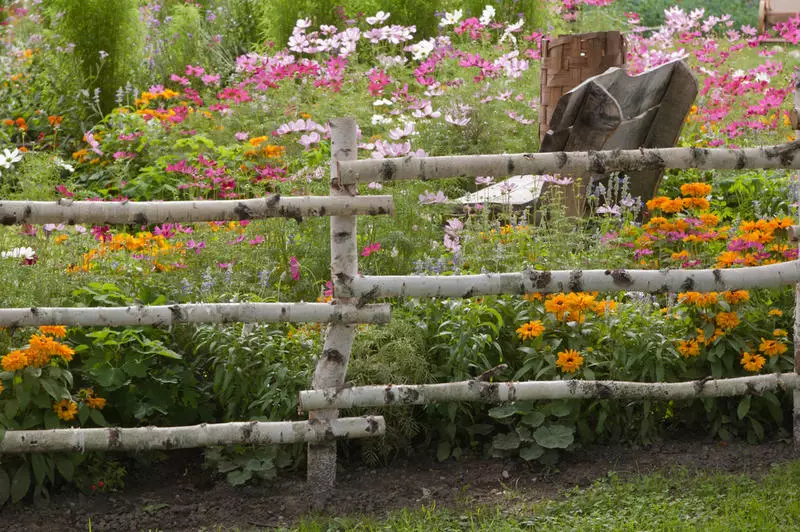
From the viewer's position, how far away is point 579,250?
503 cm

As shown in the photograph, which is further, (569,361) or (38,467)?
(569,361)

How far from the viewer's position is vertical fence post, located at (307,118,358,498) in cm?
362

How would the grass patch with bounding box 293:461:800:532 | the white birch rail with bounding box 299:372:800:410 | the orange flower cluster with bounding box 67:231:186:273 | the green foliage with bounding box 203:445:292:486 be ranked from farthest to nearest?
the orange flower cluster with bounding box 67:231:186:273, the green foliage with bounding box 203:445:292:486, the white birch rail with bounding box 299:372:800:410, the grass patch with bounding box 293:461:800:532

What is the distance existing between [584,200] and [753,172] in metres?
1.07

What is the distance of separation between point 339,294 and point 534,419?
91 cm

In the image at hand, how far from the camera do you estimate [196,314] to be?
3660 mm

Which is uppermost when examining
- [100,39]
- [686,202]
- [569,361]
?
[100,39]

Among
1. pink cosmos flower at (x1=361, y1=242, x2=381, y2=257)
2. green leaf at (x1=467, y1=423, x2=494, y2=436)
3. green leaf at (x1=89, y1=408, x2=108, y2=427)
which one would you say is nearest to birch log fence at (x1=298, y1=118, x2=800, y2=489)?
green leaf at (x1=467, y1=423, x2=494, y2=436)

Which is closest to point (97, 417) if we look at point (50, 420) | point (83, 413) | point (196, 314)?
point (83, 413)

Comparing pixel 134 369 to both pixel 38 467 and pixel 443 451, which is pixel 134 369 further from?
pixel 443 451

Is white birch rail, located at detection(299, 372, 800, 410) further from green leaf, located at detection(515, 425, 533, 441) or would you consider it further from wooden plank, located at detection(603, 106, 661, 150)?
wooden plank, located at detection(603, 106, 661, 150)

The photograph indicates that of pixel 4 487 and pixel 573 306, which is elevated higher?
pixel 573 306

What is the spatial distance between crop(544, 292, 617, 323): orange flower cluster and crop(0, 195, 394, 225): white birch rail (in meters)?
0.81

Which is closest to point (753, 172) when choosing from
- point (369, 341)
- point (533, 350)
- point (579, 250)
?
point (579, 250)
